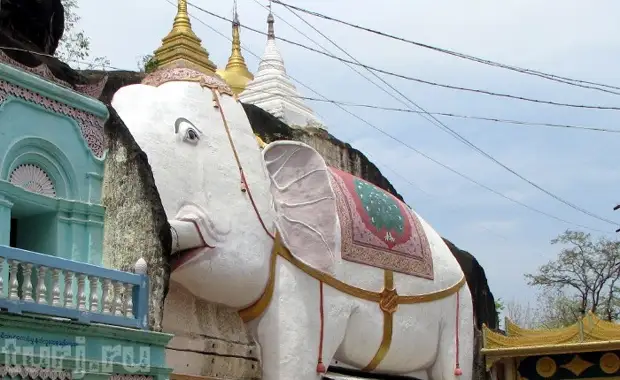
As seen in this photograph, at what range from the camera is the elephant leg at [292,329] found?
10.2m

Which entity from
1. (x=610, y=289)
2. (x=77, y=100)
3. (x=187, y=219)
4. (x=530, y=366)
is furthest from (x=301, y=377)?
(x=610, y=289)

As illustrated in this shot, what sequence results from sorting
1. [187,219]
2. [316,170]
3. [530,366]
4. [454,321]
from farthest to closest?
[530,366]
[454,321]
[316,170]
[187,219]

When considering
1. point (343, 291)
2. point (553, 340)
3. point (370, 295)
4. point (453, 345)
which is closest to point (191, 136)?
point (343, 291)

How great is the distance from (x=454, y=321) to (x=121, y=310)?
590cm

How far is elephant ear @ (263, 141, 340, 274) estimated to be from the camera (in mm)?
10664

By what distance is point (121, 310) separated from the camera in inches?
308

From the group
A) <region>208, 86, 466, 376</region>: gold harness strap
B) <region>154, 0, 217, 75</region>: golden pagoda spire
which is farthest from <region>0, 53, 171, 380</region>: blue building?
<region>154, 0, 217, 75</region>: golden pagoda spire

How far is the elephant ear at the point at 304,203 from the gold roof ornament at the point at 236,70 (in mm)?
5959

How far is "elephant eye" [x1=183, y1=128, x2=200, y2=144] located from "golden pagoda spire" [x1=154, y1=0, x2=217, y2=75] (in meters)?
1.10

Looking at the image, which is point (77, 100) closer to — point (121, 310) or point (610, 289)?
point (121, 310)

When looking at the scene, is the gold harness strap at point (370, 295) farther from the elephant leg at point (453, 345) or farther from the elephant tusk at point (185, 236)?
the elephant tusk at point (185, 236)

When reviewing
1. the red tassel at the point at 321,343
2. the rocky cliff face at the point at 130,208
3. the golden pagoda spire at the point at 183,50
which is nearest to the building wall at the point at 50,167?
the rocky cliff face at the point at 130,208

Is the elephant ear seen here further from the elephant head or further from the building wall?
the building wall

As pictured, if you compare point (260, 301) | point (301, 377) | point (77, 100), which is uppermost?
point (77, 100)
